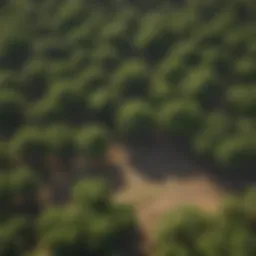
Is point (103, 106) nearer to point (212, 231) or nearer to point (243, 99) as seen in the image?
point (243, 99)

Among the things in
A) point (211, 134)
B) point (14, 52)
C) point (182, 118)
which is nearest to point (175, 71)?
point (182, 118)

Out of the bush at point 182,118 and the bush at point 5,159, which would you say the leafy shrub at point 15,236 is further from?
the bush at point 182,118

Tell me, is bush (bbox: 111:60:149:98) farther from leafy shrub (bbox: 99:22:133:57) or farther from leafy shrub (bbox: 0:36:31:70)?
leafy shrub (bbox: 0:36:31:70)

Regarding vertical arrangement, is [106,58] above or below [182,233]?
above

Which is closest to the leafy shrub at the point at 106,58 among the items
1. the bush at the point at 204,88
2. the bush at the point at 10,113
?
the bush at the point at 204,88

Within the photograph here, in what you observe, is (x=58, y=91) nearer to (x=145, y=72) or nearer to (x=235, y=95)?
(x=145, y=72)

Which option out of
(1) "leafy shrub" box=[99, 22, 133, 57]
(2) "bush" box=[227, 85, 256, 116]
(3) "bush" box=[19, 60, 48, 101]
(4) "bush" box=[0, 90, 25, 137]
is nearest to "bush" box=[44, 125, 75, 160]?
(4) "bush" box=[0, 90, 25, 137]

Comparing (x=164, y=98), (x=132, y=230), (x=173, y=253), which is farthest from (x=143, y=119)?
(x=173, y=253)
